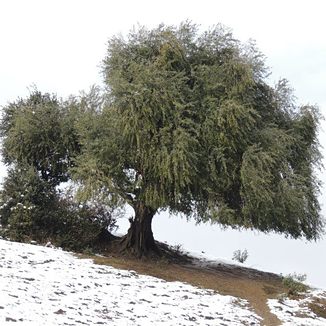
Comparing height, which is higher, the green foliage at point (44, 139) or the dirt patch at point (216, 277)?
the green foliage at point (44, 139)

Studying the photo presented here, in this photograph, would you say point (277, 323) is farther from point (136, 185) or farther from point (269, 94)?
point (269, 94)

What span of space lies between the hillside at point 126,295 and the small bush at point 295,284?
423 mm

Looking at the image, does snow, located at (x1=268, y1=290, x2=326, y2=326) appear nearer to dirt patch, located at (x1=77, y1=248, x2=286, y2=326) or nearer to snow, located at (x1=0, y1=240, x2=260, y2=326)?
dirt patch, located at (x1=77, y1=248, x2=286, y2=326)

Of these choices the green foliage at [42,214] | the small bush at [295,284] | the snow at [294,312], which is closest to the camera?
the snow at [294,312]

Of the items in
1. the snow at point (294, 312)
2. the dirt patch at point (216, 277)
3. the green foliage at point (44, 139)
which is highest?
the green foliage at point (44, 139)

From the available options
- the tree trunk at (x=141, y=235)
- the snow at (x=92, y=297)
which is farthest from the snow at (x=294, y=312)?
the tree trunk at (x=141, y=235)

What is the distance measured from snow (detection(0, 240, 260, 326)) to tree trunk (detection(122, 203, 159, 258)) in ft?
17.6

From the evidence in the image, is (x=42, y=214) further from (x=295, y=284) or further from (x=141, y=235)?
(x=295, y=284)

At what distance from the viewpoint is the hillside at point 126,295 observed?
1154 centimetres

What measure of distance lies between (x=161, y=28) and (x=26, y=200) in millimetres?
9932

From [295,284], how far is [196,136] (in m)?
7.30

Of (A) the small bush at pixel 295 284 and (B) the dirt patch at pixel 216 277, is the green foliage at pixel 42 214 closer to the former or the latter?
(B) the dirt patch at pixel 216 277

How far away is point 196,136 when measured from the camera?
21.3 metres

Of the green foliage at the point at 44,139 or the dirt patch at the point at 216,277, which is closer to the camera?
the dirt patch at the point at 216,277
